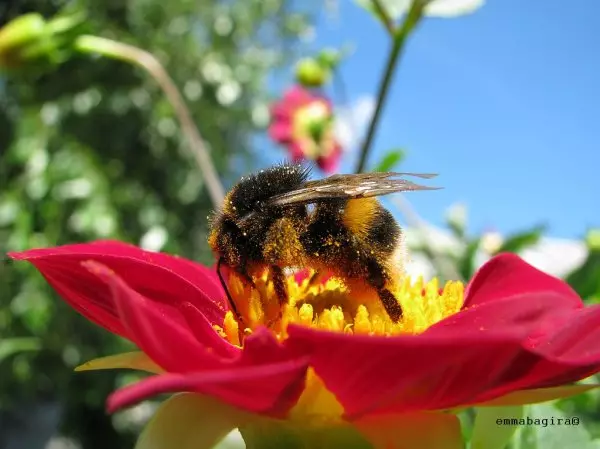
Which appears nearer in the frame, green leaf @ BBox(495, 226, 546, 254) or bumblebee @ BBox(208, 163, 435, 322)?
bumblebee @ BBox(208, 163, 435, 322)

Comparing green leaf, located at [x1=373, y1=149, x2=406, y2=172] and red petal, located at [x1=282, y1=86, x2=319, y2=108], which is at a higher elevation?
red petal, located at [x1=282, y1=86, x2=319, y2=108]

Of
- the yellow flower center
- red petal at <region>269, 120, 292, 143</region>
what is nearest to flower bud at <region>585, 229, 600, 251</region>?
the yellow flower center

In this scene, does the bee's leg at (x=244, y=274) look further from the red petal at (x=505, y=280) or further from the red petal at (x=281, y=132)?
the red petal at (x=281, y=132)

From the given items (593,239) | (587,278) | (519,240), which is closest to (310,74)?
(593,239)

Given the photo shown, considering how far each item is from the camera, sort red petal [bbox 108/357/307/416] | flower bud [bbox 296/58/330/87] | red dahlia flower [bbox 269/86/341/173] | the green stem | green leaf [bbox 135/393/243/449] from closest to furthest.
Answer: red petal [bbox 108/357/307/416], green leaf [bbox 135/393/243/449], the green stem, flower bud [bbox 296/58/330/87], red dahlia flower [bbox 269/86/341/173]

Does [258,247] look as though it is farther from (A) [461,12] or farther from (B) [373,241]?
(A) [461,12]

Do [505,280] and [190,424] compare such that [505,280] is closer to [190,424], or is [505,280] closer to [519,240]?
[190,424]

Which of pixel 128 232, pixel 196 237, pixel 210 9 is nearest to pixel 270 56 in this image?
pixel 210 9

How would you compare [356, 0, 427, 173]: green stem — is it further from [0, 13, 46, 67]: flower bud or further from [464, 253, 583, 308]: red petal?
[0, 13, 46, 67]: flower bud
